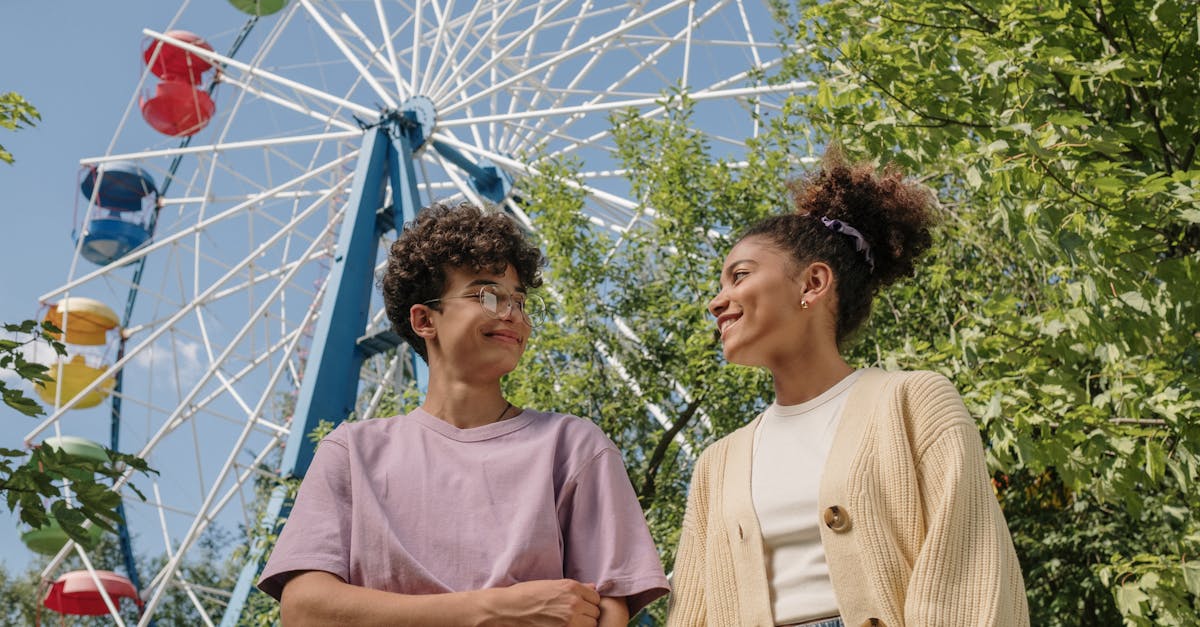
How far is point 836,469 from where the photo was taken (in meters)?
2.79

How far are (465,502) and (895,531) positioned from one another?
87 cm

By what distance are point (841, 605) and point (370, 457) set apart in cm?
98

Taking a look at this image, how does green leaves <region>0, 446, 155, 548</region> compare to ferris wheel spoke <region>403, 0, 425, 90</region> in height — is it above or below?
below

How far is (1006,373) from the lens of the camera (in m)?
6.52

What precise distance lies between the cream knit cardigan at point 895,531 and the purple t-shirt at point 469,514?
347 millimetres

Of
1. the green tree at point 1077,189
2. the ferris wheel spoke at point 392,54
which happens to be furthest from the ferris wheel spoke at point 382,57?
the green tree at point 1077,189

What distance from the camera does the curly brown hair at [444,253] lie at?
9.53ft

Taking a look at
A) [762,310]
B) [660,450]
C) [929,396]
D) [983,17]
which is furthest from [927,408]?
[660,450]

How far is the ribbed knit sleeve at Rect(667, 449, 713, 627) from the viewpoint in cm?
299

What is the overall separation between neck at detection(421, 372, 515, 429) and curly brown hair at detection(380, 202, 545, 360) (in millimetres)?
204

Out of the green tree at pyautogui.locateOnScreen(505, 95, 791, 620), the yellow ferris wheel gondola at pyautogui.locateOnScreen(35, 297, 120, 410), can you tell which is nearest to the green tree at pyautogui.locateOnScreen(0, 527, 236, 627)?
the yellow ferris wheel gondola at pyautogui.locateOnScreen(35, 297, 120, 410)

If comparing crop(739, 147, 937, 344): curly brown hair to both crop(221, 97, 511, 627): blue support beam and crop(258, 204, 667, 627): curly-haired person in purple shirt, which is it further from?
crop(221, 97, 511, 627): blue support beam

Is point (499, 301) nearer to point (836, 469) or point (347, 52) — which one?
point (836, 469)

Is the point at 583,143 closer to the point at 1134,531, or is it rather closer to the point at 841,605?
the point at 1134,531
